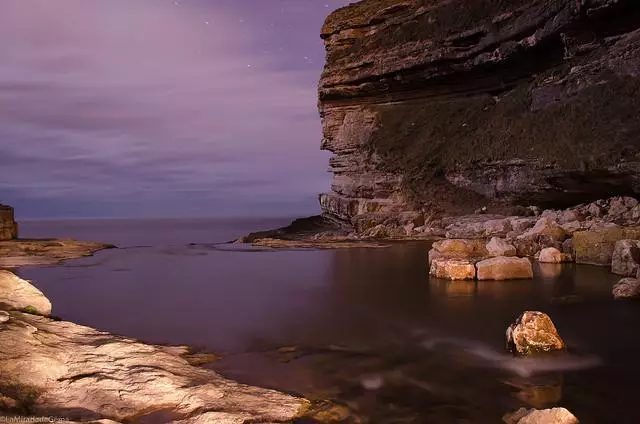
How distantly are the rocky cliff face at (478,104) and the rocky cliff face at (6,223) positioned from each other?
21121mm

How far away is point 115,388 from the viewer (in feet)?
16.8

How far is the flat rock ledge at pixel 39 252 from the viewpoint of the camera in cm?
1877

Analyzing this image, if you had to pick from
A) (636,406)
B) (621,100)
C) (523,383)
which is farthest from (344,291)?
(621,100)

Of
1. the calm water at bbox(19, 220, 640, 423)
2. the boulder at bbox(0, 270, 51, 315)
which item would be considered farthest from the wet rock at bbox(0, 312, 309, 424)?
the boulder at bbox(0, 270, 51, 315)

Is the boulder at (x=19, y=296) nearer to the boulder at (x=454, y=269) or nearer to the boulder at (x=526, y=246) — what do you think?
the boulder at (x=454, y=269)

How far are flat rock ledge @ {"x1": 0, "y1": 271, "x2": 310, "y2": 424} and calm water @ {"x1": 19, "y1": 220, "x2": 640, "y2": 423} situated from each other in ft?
2.37

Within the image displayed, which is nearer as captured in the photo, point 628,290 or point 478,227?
point 628,290

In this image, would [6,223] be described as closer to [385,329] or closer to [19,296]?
[19,296]

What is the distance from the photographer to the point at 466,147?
32031mm

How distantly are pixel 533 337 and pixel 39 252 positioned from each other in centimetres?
2155

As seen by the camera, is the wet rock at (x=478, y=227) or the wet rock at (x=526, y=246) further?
the wet rock at (x=478, y=227)

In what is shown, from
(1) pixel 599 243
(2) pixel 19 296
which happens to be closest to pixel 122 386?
(2) pixel 19 296

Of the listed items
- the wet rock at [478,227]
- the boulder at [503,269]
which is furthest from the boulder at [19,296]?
the wet rock at [478,227]

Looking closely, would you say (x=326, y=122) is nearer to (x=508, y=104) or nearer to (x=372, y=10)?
(x=372, y=10)
